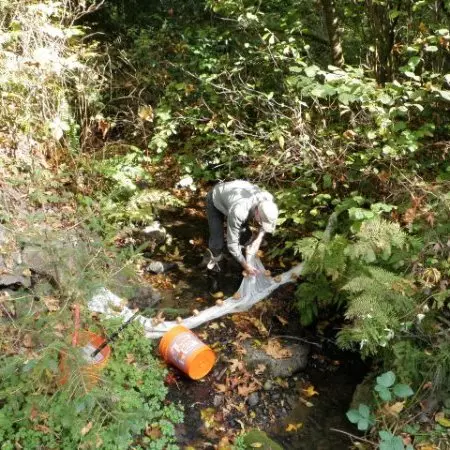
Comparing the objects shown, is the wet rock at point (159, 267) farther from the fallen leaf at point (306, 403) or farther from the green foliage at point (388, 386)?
the green foliage at point (388, 386)

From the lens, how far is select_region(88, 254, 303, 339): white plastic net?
517 centimetres

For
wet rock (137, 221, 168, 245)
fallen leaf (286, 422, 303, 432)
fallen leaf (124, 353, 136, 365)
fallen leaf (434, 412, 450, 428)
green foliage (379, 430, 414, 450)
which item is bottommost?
fallen leaf (286, 422, 303, 432)

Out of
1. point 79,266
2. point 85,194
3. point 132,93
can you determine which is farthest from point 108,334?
point 132,93

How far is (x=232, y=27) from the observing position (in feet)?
25.6

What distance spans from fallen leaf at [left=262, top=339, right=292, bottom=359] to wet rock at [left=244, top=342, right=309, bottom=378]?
0.04 meters

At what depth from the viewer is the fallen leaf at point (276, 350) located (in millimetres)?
5320

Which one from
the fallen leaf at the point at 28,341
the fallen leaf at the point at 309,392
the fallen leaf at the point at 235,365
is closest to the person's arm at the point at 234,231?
the fallen leaf at the point at 235,365

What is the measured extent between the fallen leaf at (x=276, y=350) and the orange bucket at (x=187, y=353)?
2.45 ft

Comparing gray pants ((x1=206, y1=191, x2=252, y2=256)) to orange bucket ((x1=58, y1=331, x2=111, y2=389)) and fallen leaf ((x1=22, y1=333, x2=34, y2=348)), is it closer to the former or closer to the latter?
orange bucket ((x1=58, y1=331, x2=111, y2=389))

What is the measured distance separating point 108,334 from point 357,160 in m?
3.85

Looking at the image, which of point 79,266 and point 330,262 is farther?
point 330,262

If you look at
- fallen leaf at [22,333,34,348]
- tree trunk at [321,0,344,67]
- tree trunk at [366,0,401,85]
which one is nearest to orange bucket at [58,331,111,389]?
fallen leaf at [22,333,34,348]

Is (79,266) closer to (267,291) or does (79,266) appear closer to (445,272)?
(267,291)

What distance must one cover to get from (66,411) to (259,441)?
5.93 feet
